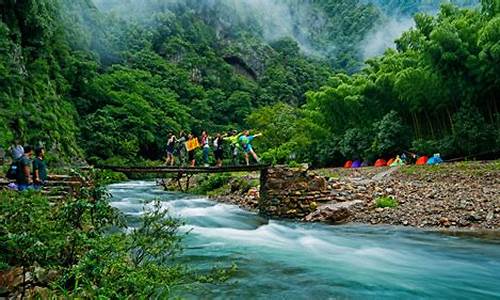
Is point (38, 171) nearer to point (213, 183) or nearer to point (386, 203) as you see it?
point (386, 203)

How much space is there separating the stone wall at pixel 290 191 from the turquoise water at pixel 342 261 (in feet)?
5.33

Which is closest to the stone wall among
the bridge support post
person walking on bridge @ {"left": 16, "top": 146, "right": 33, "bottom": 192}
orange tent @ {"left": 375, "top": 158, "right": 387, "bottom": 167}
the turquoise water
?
the bridge support post

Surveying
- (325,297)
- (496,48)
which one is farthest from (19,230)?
(496,48)

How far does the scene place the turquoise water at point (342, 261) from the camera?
6895 millimetres

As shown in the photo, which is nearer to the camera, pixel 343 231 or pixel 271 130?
pixel 343 231

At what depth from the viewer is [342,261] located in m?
9.02

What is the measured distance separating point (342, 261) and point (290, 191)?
6256 millimetres

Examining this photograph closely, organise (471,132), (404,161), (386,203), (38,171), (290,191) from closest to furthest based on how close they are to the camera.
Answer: (38,171)
(386,203)
(290,191)
(471,132)
(404,161)

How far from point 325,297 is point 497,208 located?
24.3 ft

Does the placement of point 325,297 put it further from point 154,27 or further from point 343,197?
point 154,27

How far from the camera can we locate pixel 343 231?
39.7 ft

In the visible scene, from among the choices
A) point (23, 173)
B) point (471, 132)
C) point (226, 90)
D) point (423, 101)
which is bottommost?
point (23, 173)

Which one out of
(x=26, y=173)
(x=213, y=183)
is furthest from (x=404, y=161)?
(x=26, y=173)

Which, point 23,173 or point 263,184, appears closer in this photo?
point 23,173
